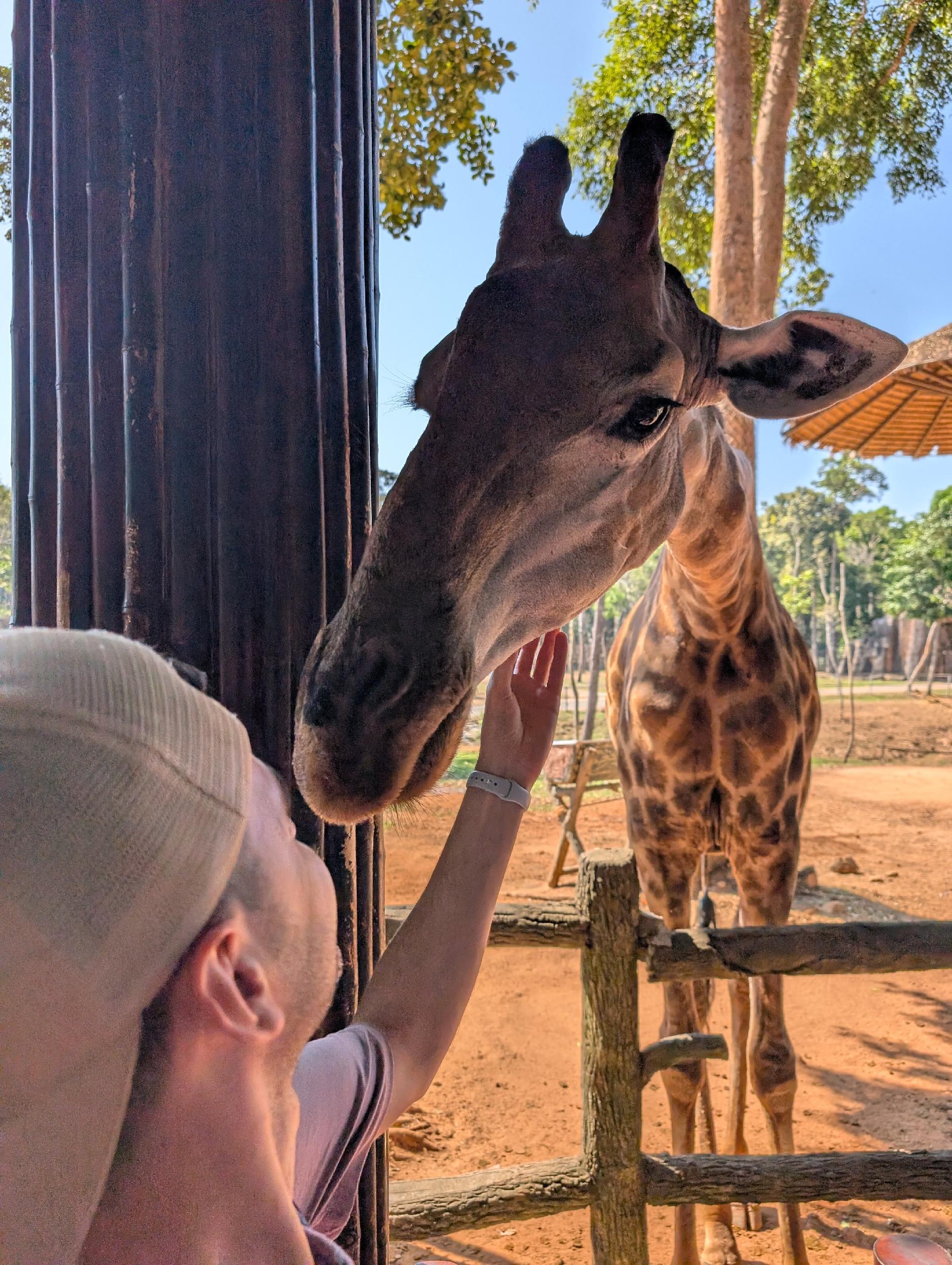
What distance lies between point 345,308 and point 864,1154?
272 centimetres

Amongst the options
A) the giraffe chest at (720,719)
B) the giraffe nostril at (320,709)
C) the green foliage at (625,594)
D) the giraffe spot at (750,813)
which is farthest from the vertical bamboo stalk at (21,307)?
the green foliage at (625,594)

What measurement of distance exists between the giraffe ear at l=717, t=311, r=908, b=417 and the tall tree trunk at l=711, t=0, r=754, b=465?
367cm

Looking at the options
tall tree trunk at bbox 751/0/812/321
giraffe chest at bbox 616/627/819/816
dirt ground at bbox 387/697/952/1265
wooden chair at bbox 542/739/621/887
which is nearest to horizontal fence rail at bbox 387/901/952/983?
giraffe chest at bbox 616/627/819/816

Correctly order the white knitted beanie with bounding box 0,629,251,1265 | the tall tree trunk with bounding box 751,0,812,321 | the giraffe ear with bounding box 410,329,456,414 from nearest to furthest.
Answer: the white knitted beanie with bounding box 0,629,251,1265 < the giraffe ear with bounding box 410,329,456,414 < the tall tree trunk with bounding box 751,0,812,321

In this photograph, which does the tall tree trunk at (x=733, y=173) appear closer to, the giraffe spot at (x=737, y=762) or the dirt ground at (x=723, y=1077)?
the giraffe spot at (x=737, y=762)

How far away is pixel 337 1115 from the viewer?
1091mm

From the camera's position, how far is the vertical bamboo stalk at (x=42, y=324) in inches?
52.4

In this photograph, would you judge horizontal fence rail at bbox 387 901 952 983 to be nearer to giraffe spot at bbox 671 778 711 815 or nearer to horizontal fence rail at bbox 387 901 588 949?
horizontal fence rail at bbox 387 901 588 949

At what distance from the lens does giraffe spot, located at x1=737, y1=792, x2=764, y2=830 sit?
300 centimetres

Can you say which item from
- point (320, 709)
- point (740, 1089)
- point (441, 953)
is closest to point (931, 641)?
point (740, 1089)

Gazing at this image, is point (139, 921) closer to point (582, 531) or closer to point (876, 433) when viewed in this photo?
point (582, 531)

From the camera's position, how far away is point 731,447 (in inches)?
98.4

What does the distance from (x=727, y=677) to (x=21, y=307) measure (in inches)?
93.1

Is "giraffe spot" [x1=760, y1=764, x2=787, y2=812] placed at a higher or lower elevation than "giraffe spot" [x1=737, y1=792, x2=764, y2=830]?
higher
